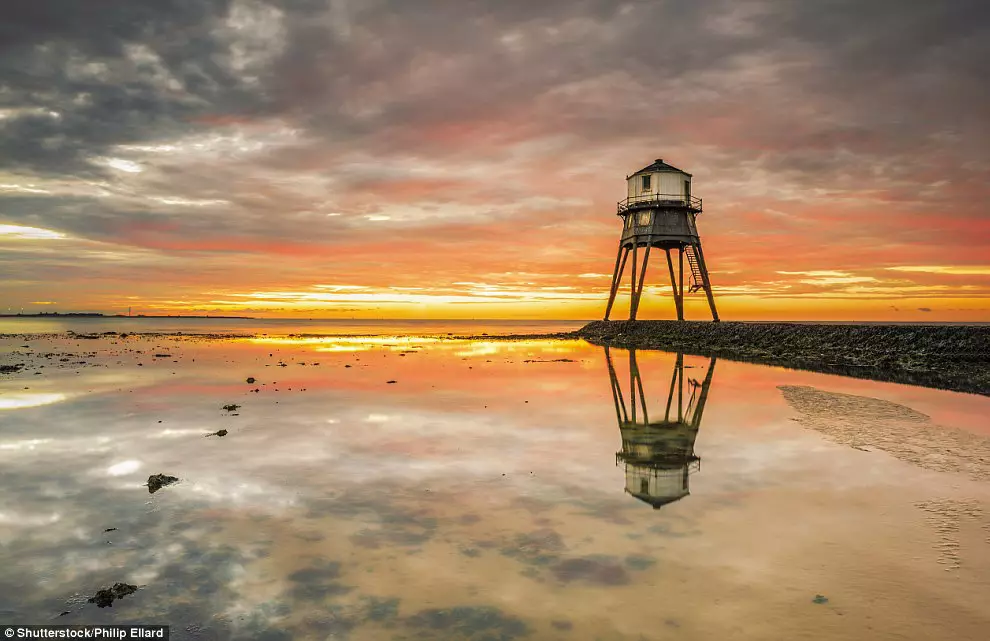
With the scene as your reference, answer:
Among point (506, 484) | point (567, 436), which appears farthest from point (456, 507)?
point (567, 436)

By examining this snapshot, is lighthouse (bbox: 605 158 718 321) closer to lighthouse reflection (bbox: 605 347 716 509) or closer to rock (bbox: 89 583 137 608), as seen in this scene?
lighthouse reflection (bbox: 605 347 716 509)

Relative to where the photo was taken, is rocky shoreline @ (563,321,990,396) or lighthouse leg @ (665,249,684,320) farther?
lighthouse leg @ (665,249,684,320)

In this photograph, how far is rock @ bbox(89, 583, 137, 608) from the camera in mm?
5316

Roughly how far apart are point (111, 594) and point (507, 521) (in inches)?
170

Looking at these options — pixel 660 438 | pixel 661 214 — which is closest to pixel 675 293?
pixel 661 214

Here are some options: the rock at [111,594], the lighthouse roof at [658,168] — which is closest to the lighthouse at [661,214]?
the lighthouse roof at [658,168]

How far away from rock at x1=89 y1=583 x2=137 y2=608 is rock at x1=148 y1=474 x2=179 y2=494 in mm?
3519

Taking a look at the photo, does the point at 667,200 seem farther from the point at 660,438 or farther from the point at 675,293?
the point at 660,438

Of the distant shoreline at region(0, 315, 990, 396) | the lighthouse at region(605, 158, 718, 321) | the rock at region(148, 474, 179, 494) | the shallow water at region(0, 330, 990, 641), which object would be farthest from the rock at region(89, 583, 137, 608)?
the lighthouse at region(605, 158, 718, 321)

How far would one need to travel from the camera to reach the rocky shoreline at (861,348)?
24094 millimetres

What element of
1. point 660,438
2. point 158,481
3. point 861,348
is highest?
point 861,348

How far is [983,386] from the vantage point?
1995 cm

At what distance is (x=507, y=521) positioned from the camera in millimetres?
7445

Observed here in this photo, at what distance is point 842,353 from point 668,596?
109 feet
